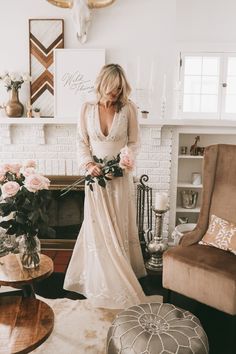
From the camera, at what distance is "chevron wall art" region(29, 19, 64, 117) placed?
143 inches

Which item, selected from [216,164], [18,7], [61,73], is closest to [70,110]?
[61,73]

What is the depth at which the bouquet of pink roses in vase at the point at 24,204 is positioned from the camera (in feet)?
5.93

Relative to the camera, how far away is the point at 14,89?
142 inches

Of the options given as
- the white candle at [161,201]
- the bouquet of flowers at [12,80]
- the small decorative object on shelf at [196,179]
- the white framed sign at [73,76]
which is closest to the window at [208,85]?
the small decorative object on shelf at [196,179]

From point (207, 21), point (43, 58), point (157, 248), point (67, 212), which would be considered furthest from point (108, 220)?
point (207, 21)

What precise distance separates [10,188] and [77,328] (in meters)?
1.01

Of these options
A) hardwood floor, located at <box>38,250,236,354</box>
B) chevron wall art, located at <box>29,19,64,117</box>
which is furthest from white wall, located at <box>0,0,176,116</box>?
hardwood floor, located at <box>38,250,236,354</box>

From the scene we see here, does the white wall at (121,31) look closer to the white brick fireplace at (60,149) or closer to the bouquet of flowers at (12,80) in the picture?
the bouquet of flowers at (12,80)

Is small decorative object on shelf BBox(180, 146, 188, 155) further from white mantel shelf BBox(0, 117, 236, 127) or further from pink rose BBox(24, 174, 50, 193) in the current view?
pink rose BBox(24, 174, 50, 193)

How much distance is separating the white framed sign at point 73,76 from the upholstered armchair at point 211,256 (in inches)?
61.0

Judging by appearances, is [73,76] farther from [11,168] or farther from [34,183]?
[34,183]

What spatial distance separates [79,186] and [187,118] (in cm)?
131

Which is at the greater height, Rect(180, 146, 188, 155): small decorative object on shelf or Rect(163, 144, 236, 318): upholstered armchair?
Rect(180, 146, 188, 155): small decorative object on shelf

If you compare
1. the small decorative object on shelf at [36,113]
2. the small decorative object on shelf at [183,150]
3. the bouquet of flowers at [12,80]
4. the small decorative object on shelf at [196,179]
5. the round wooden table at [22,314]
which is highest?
the bouquet of flowers at [12,80]
